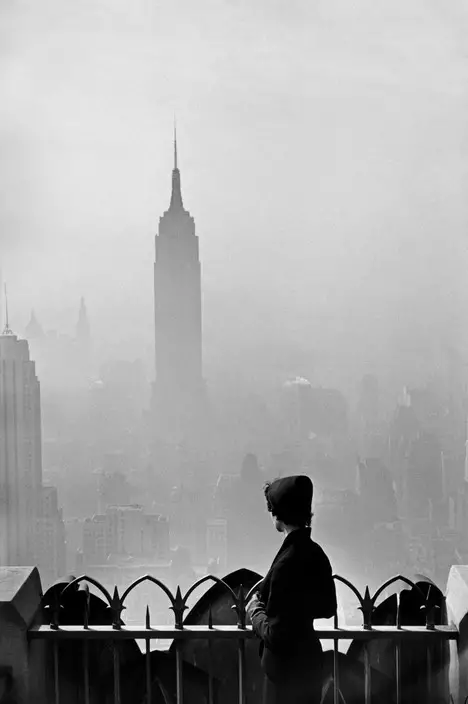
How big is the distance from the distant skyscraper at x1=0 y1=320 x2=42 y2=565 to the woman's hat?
90.3 feet

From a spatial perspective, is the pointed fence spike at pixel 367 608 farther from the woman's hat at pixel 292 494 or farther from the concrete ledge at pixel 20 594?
the concrete ledge at pixel 20 594

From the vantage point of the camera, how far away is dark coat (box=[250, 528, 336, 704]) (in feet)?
6.04

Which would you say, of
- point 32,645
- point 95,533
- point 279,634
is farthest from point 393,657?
point 95,533

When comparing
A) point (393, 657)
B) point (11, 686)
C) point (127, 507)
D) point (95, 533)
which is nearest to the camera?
point (11, 686)

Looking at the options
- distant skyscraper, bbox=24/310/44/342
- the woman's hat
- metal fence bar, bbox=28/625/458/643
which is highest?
distant skyscraper, bbox=24/310/44/342

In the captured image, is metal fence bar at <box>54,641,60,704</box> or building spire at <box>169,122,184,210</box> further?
building spire at <box>169,122,184,210</box>

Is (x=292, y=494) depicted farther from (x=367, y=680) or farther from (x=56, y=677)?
(x=56, y=677)

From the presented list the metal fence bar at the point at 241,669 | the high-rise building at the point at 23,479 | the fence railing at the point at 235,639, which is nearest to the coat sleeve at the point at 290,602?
the fence railing at the point at 235,639

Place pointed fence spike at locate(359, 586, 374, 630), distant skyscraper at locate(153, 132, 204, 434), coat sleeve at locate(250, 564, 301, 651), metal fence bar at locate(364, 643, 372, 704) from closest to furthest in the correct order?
coat sleeve at locate(250, 564, 301, 651)
pointed fence spike at locate(359, 586, 374, 630)
metal fence bar at locate(364, 643, 372, 704)
distant skyscraper at locate(153, 132, 204, 434)

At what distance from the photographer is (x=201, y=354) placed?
34469 mm

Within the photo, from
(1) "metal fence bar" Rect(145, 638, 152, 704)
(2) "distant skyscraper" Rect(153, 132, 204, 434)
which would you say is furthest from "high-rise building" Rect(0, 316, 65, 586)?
(1) "metal fence bar" Rect(145, 638, 152, 704)

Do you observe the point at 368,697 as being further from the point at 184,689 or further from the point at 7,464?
the point at 7,464

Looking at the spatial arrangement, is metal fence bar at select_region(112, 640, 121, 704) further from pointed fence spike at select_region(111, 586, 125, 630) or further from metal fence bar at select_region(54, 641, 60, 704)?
metal fence bar at select_region(54, 641, 60, 704)

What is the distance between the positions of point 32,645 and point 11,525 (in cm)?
3008
